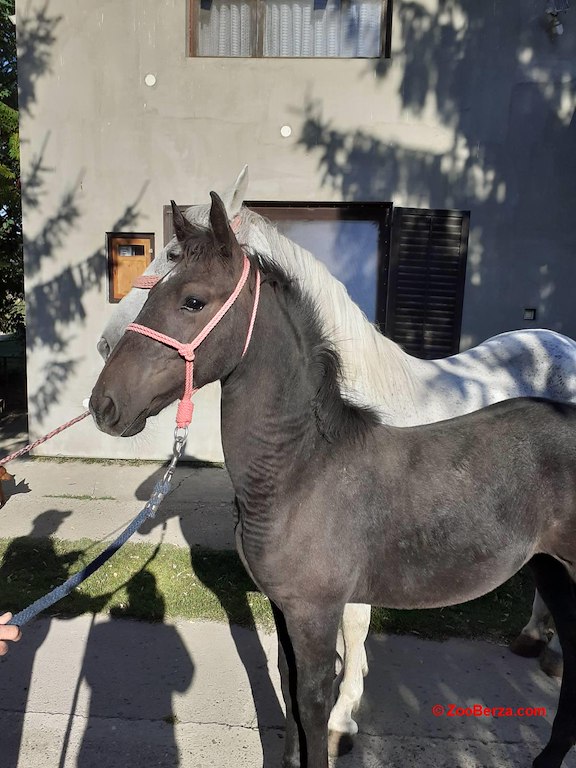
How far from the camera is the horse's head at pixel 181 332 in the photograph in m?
1.62

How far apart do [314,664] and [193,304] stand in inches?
49.7

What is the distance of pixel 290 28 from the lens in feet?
20.9

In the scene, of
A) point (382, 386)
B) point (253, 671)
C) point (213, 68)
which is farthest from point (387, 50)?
point (253, 671)

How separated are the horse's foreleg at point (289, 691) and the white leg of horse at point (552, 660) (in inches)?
65.9

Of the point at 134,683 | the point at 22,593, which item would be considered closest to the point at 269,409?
the point at 134,683

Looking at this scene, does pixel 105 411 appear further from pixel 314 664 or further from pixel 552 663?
pixel 552 663

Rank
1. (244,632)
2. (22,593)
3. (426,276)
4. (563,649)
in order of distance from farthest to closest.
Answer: (426,276), (22,593), (244,632), (563,649)

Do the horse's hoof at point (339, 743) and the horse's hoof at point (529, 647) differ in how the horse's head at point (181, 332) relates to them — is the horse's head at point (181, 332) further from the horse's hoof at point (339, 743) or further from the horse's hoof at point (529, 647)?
the horse's hoof at point (529, 647)

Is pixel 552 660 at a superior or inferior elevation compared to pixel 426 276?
inferior

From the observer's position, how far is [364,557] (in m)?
1.82

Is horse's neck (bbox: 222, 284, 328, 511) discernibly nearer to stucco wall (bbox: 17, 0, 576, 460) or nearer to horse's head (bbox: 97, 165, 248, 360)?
horse's head (bbox: 97, 165, 248, 360)

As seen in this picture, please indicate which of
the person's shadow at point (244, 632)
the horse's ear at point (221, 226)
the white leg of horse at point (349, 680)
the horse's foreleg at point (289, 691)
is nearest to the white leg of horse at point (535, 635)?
the white leg of horse at point (349, 680)

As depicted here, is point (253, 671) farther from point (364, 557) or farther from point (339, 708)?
point (364, 557)

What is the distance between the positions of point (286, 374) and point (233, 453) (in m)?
0.33
